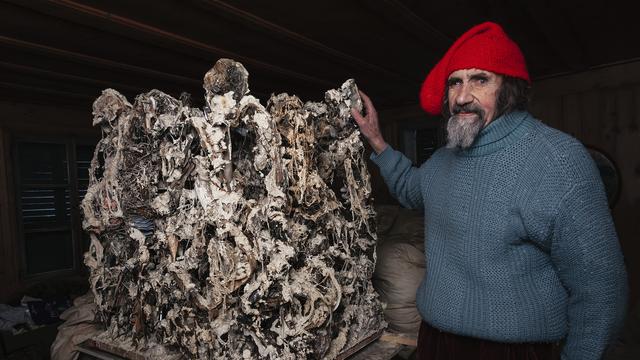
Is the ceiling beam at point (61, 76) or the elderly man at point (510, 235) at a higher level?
the ceiling beam at point (61, 76)

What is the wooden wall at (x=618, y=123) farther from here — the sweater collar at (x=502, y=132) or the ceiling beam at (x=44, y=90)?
the ceiling beam at (x=44, y=90)

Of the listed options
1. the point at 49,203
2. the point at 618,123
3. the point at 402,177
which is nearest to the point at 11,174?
the point at 49,203

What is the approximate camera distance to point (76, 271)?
4.70 m

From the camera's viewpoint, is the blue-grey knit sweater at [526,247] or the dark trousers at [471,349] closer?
the blue-grey knit sweater at [526,247]

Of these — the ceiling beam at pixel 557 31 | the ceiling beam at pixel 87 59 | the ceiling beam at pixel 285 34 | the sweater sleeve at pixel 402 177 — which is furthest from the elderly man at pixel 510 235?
the ceiling beam at pixel 87 59

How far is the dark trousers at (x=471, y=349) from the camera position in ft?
4.25

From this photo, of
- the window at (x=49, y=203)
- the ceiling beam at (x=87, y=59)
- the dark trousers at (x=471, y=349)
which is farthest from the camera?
the window at (x=49, y=203)

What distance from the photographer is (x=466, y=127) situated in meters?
1.36

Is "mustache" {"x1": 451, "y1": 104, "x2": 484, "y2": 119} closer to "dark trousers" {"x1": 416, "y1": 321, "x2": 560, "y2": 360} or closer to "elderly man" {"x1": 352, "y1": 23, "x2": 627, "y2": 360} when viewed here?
"elderly man" {"x1": 352, "y1": 23, "x2": 627, "y2": 360}

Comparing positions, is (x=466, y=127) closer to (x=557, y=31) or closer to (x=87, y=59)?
(x=557, y=31)

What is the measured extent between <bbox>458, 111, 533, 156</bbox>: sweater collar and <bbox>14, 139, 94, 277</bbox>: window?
4.58m

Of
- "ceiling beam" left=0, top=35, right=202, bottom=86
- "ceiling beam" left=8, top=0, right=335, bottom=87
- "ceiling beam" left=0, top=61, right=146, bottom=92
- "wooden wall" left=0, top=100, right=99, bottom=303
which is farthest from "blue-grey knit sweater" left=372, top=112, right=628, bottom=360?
"wooden wall" left=0, top=100, right=99, bottom=303

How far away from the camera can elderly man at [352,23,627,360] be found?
1.18m

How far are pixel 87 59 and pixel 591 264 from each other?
2.77m
